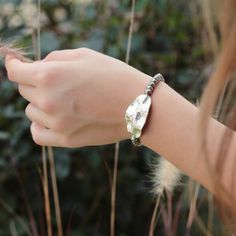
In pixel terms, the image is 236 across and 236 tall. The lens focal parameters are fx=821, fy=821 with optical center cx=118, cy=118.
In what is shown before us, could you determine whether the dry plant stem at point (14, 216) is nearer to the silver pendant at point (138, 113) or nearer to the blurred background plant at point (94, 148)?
the blurred background plant at point (94, 148)

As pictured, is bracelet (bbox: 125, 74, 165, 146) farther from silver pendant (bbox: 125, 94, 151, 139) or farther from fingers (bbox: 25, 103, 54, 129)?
fingers (bbox: 25, 103, 54, 129)

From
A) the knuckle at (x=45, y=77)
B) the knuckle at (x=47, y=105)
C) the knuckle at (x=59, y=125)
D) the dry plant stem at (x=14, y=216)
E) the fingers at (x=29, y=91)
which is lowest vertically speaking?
the dry plant stem at (x=14, y=216)

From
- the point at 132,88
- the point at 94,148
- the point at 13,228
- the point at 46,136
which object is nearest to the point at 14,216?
the point at 13,228

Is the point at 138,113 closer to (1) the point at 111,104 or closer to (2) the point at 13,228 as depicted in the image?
(1) the point at 111,104

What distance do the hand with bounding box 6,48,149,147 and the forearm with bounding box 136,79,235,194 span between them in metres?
0.03

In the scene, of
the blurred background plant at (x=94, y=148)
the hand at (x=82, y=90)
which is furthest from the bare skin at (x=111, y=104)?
the blurred background plant at (x=94, y=148)

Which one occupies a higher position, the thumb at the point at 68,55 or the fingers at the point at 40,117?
the thumb at the point at 68,55

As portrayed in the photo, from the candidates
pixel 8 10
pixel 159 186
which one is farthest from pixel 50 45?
pixel 159 186

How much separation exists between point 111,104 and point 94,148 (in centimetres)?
109

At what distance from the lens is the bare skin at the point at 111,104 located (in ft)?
3.20

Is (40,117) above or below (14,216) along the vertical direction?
above

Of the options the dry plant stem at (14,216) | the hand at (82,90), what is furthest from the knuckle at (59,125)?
the dry plant stem at (14,216)

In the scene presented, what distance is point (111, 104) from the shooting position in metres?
0.99

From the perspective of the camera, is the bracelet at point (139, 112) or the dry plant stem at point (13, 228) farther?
the dry plant stem at point (13, 228)
